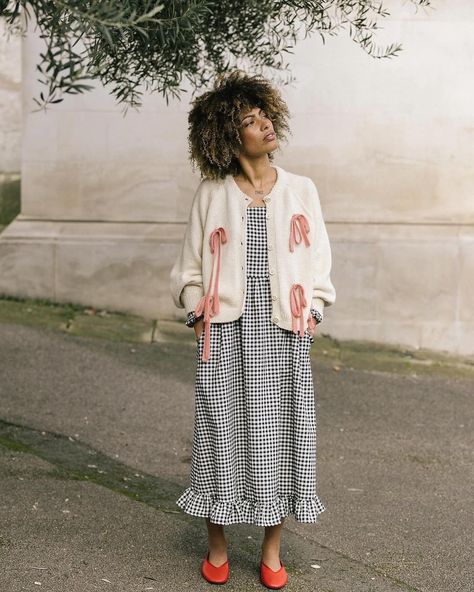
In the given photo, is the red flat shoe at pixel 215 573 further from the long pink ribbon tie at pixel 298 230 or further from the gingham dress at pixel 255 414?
the long pink ribbon tie at pixel 298 230

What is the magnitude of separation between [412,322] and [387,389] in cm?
105

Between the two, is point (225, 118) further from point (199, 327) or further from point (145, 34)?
point (145, 34)

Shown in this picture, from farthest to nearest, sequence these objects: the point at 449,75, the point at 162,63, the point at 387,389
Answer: the point at 449,75, the point at 387,389, the point at 162,63

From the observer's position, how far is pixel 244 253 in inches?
164

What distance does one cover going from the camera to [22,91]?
8508 millimetres

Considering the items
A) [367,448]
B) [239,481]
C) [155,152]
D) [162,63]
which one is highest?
[162,63]

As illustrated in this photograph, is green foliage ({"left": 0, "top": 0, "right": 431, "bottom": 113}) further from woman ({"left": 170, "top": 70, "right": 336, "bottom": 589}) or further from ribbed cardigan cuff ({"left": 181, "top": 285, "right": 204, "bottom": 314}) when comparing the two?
ribbed cardigan cuff ({"left": 181, "top": 285, "right": 204, "bottom": 314})

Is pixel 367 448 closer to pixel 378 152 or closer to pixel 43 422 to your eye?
pixel 43 422

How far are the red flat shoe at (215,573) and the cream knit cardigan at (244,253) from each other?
87 centimetres

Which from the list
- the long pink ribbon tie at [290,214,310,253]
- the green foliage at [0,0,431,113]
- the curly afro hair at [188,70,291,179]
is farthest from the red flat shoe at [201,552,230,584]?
the green foliage at [0,0,431,113]

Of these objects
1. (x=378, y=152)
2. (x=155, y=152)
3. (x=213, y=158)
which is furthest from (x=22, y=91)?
(x=213, y=158)

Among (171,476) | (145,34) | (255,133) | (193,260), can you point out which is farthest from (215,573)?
(145,34)

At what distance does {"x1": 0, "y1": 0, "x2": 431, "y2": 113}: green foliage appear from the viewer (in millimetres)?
2969

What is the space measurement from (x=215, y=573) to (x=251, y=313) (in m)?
1.06
